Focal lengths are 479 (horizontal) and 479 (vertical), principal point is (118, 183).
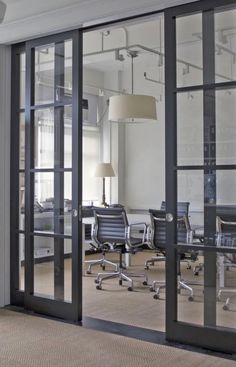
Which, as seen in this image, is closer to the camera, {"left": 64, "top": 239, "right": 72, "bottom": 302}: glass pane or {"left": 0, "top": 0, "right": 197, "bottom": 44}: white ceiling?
{"left": 0, "top": 0, "right": 197, "bottom": 44}: white ceiling

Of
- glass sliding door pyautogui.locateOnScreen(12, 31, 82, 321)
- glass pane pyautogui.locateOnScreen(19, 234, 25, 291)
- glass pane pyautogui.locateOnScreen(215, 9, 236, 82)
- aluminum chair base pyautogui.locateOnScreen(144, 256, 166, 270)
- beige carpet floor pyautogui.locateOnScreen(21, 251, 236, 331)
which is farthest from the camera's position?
aluminum chair base pyautogui.locateOnScreen(144, 256, 166, 270)

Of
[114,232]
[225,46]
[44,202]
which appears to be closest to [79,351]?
[44,202]

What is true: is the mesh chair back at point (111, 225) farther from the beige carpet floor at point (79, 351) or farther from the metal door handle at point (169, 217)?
the metal door handle at point (169, 217)

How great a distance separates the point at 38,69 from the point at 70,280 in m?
2.06

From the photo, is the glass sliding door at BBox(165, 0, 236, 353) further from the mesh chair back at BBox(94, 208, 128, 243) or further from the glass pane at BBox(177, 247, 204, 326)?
the mesh chair back at BBox(94, 208, 128, 243)

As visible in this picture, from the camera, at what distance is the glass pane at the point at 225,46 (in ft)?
11.7

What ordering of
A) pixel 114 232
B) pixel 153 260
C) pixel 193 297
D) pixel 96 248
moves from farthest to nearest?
pixel 153 260, pixel 96 248, pixel 114 232, pixel 193 297

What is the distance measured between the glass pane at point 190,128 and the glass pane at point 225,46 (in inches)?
9.4

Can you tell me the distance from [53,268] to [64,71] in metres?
1.88

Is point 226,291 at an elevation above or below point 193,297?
above

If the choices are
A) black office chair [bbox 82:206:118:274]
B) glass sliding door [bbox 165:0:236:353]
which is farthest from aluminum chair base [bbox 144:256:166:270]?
glass sliding door [bbox 165:0:236:353]

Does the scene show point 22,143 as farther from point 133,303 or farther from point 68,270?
point 133,303

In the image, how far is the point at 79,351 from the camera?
140 inches

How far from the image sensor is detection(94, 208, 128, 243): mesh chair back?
5824mm
